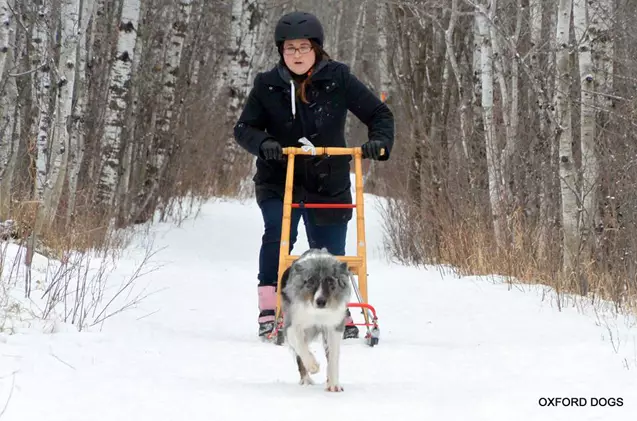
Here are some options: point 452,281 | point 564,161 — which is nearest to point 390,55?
point 452,281

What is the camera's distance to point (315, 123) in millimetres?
6570

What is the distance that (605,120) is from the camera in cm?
939

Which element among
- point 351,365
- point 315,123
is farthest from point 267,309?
point 315,123

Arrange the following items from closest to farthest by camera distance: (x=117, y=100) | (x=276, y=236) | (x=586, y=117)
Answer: (x=276, y=236)
(x=586, y=117)
(x=117, y=100)

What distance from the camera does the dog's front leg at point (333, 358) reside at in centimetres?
479

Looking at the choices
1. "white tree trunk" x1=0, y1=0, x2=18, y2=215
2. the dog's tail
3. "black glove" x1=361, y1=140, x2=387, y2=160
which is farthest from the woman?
"white tree trunk" x1=0, y1=0, x2=18, y2=215

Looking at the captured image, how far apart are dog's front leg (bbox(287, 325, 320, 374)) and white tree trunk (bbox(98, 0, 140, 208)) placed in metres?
7.70

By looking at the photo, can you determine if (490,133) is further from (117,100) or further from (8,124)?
(8,124)

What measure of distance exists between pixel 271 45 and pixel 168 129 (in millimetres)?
17586

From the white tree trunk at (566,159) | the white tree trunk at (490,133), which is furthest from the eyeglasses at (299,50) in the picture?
the white tree trunk at (490,133)

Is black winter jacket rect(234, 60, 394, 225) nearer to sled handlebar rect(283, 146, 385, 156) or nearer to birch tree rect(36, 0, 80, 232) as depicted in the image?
sled handlebar rect(283, 146, 385, 156)

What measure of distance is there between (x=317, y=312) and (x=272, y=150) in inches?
62.6

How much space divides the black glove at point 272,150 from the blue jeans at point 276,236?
0.60 metres

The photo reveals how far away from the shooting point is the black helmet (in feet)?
20.4
